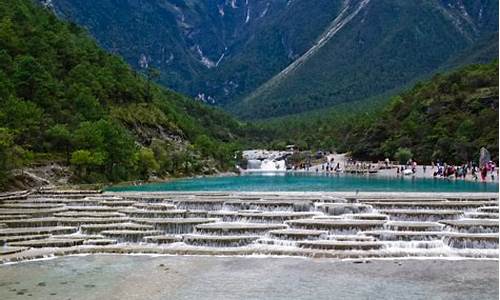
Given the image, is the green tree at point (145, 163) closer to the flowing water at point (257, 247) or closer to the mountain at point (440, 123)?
the flowing water at point (257, 247)

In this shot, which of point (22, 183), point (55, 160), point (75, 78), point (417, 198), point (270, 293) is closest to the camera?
point (270, 293)

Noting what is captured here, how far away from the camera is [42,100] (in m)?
73.7

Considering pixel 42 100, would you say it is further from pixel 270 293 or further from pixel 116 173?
pixel 270 293

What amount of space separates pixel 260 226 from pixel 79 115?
4857cm

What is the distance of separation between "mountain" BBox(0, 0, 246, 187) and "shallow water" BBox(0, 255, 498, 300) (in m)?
23.4

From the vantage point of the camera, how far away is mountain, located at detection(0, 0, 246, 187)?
61219mm

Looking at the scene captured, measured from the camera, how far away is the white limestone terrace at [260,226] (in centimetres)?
2814

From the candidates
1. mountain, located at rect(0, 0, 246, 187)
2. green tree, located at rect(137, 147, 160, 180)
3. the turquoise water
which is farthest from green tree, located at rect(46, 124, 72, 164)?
green tree, located at rect(137, 147, 160, 180)

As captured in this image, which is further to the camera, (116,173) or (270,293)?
(116,173)

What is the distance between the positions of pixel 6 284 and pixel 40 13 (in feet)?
302

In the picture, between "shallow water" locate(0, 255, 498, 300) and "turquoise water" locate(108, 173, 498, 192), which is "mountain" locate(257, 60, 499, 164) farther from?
"shallow water" locate(0, 255, 498, 300)

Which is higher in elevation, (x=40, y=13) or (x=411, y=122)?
(x=40, y=13)

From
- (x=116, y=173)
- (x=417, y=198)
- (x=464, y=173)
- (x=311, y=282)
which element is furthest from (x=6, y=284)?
(x=464, y=173)

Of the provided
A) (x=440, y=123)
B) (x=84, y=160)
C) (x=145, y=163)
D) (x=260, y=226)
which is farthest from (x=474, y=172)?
(x=260, y=226)
